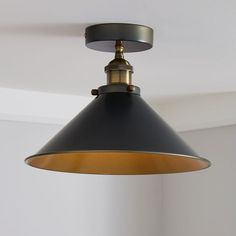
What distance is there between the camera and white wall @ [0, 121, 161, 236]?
224cm

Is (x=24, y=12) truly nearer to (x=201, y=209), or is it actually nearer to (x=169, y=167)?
(x=169, y=167)

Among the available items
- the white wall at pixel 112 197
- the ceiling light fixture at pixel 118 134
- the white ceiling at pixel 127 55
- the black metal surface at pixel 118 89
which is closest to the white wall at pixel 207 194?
the white wall at pixel 112 197

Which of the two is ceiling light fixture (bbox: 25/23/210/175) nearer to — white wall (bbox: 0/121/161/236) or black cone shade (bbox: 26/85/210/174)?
black cone shade (bbox: 26/85/210/174)

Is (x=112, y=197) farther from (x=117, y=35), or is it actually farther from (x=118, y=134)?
(x=118, y=134)

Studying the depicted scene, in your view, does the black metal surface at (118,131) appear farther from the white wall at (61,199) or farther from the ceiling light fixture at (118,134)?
the white wall at (61,199)

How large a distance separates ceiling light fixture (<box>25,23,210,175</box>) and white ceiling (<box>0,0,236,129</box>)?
5 cm

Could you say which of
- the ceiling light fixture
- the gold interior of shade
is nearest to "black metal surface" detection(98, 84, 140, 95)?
the ceiling light fixture

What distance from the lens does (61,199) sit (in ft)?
7.67

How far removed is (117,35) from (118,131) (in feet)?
1.13

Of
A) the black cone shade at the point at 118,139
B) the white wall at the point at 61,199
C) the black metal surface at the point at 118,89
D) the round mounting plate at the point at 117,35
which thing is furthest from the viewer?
the white wall at the point at 61,199

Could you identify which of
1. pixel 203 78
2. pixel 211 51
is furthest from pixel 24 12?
pixel 203 78

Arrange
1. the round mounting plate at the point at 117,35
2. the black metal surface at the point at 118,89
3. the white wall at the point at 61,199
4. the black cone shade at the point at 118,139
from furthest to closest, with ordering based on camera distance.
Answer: the white wall at the point at 61,199 → the round mounting plate at the point at 117,35 → the black metal surface at the point at 118,89 → the black cone shade at the point at 118,139

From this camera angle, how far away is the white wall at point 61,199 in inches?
A: 88.4

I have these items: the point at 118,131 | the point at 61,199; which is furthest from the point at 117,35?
the point at 61,199
